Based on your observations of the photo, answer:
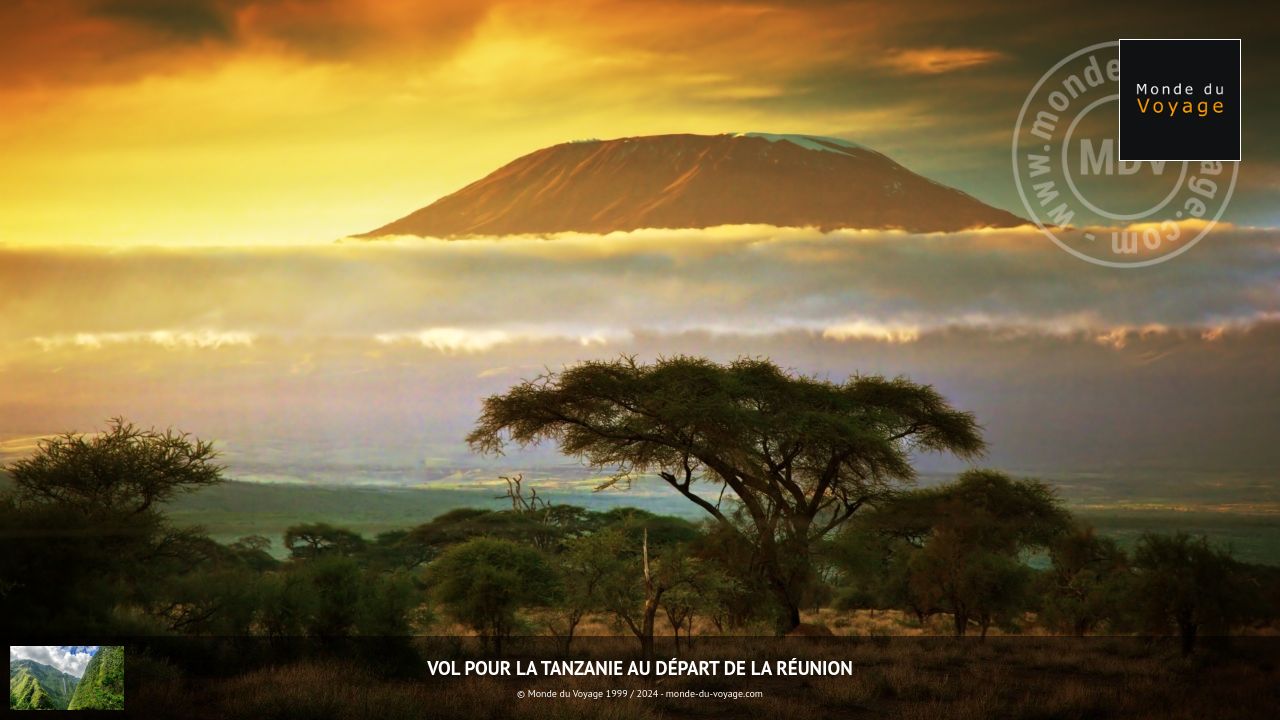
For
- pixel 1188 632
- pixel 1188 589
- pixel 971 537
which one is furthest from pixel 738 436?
pixel 1188 632

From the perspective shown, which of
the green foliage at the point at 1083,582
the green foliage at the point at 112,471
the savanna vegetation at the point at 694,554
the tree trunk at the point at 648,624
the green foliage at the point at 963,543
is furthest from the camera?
the green foliage at the point at 1083,582

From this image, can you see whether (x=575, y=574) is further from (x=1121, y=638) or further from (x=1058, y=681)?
(x=1121, y=638)

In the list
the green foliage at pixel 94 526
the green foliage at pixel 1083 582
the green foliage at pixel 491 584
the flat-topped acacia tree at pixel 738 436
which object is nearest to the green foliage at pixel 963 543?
the green foliage at pixel 1083 582

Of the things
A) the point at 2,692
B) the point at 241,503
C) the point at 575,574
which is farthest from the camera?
the point at 241,503

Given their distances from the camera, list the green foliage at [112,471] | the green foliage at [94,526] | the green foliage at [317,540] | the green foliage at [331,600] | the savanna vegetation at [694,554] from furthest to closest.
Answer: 1. the green foliage at [317,540]
2. the green foliage at [112,471]
3. the green foliage at [331,600]
4. the savanna vegetation at [694,554]
5. the green foliage at [94,526]

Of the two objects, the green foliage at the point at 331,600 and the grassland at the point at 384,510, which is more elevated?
the green foliage at the point at 331,600

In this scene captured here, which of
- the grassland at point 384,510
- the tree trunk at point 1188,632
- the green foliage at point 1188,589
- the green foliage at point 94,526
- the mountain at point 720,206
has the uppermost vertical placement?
the mountain at point 720,206

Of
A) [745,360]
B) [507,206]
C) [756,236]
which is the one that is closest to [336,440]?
[507,206]

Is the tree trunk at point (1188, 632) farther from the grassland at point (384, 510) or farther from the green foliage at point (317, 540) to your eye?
the green foliage at point (317, 540)
